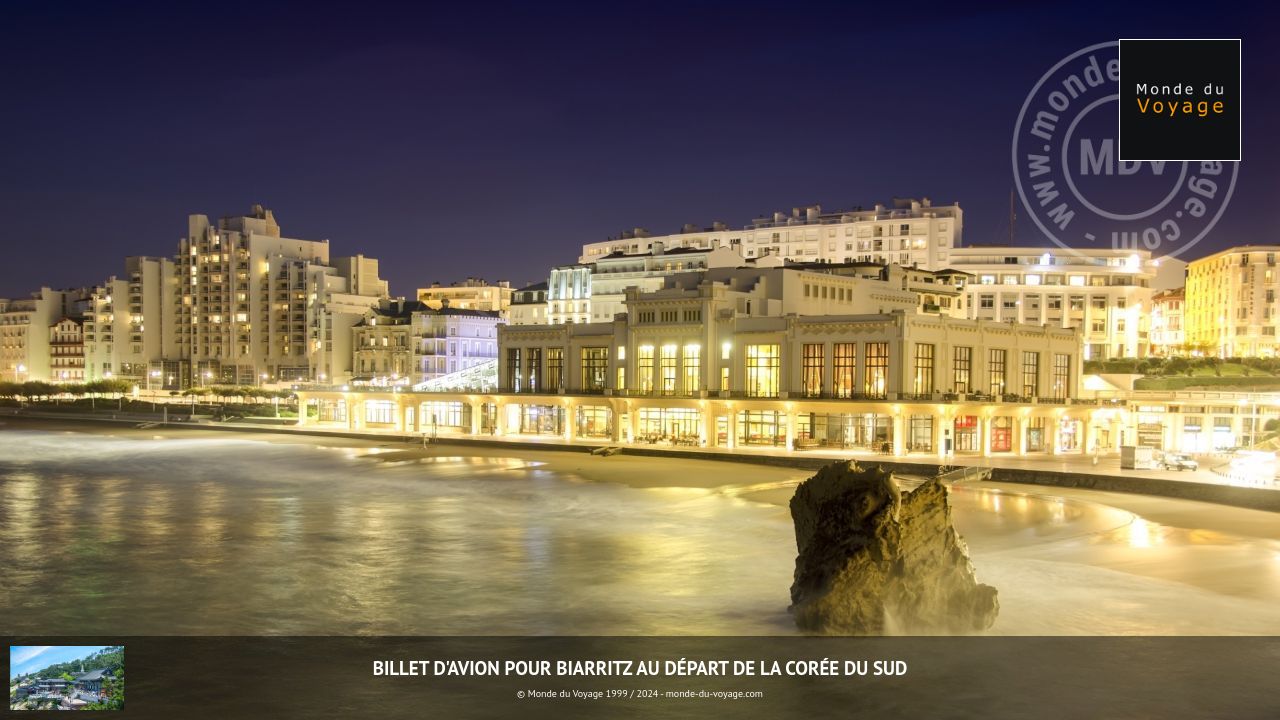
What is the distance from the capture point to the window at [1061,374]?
76.2 meters

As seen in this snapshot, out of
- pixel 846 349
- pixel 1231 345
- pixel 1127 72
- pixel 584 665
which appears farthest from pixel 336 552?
pixel 1231 345

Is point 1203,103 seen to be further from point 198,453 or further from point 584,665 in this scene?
point 198,453

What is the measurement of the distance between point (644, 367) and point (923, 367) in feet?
73.7

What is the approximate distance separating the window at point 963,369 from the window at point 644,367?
23.4 meters

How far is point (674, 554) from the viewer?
32.1m

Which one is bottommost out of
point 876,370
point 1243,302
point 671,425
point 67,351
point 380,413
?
point 380,413

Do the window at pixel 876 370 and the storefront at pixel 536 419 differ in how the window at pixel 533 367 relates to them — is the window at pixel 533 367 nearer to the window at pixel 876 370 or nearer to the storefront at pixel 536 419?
the storefront at pixel 536 419

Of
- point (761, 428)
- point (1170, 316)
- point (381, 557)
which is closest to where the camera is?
point (381, 557)

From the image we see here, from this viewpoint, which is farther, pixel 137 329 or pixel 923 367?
pixel 137 329

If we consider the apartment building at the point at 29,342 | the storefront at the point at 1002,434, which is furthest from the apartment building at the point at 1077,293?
the apartment building at the point at 29,342

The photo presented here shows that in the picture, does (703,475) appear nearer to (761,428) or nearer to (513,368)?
(761,428)

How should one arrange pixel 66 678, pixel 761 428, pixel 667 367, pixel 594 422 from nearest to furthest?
pixel 66 678 < pixel 761 428 < pixel 667 367 < pixel 594 422

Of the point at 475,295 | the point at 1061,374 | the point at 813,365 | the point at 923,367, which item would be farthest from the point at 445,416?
the point at 475,295

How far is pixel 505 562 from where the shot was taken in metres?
30.6
